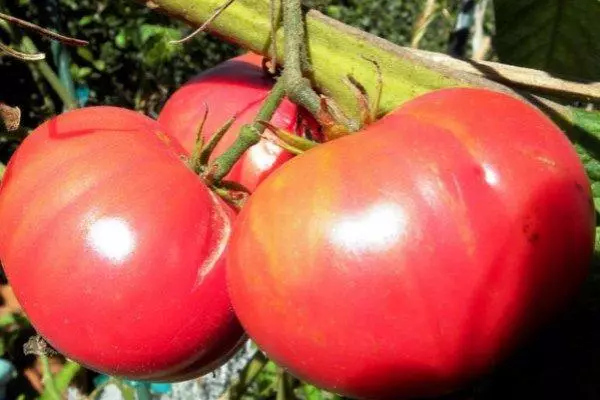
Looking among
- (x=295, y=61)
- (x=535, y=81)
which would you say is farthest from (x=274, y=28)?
(x=535, y=81)

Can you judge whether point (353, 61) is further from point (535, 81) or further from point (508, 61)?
point (508, 61)

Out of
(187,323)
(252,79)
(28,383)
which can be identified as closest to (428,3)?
(252,79)

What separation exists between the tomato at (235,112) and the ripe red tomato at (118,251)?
0.06 metres

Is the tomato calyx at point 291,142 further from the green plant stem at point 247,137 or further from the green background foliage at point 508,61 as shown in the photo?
the green background foliage at point 508,61

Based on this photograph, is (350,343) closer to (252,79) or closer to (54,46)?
(252,79)

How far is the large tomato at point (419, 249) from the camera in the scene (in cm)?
51

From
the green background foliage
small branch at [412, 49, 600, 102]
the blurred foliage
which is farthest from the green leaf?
the blurred foliage

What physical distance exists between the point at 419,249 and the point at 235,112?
292 mm

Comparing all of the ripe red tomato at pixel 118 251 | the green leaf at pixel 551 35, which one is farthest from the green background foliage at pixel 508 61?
the ripe red tomato at pixel 118 251

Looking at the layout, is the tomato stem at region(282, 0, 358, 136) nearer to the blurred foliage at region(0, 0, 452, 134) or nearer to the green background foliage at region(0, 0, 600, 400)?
the green background foliage at region(0, 0, 600, 400)

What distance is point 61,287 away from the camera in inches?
24.5

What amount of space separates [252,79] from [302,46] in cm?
13

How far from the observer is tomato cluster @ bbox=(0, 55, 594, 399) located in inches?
20.1

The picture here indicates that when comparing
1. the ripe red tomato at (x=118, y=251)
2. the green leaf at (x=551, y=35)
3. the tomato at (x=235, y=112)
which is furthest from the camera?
the green leaf at (x=551, y=35)
